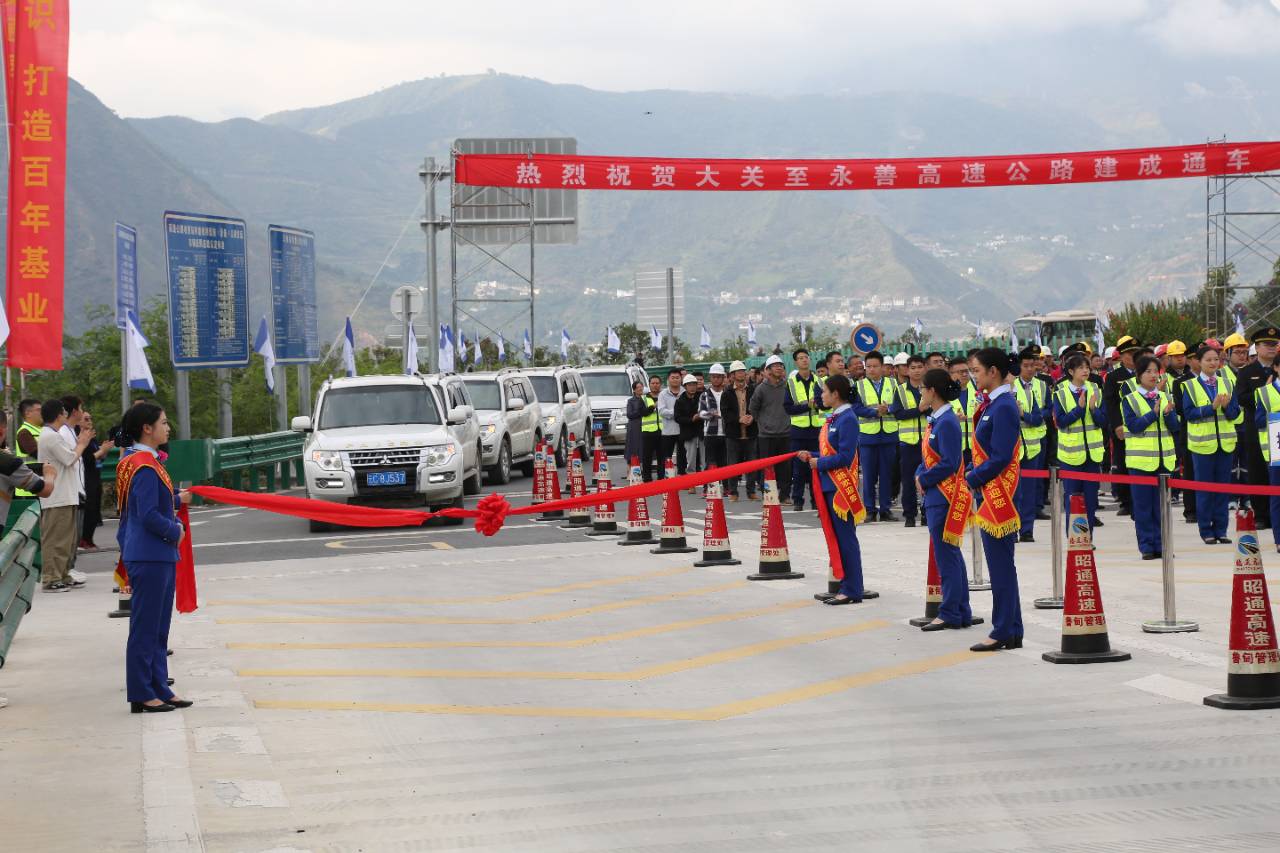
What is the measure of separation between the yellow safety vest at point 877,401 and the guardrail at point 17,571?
36.9 feet

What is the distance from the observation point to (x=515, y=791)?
25.5 ft

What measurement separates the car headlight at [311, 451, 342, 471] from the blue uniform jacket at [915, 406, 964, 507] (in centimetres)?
1205

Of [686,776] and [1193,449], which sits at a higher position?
[1193,449]

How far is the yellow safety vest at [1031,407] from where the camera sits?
1838cm

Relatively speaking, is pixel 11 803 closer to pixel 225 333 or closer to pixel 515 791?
pixel 515 791

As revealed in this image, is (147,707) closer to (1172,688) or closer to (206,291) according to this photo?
(1172,688)

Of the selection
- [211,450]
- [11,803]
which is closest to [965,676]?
[11,803]

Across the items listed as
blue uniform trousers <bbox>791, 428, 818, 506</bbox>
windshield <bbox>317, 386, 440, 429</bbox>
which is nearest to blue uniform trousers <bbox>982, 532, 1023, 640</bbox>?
blue uniform trousers <bbox>791, 428, 818, 506</bbox>

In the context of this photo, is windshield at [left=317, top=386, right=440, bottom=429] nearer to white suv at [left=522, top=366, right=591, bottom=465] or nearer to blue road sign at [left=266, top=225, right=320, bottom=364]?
white suv at [left=522, top=366, right=591, bottom=465]

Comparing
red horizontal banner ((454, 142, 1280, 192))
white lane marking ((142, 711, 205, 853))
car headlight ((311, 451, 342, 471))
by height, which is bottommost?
white lane marking ((142, 711, 205, 853))

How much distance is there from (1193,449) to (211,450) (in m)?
17.4

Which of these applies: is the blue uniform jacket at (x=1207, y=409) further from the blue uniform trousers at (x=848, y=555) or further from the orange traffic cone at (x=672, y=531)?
the blue uniform trousers at (x=848, y=555)

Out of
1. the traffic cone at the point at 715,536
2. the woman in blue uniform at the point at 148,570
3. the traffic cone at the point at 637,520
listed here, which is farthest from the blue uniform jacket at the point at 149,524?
the traffic cone at the point at 637,520

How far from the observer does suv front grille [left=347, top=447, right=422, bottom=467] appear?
74.4 feet
